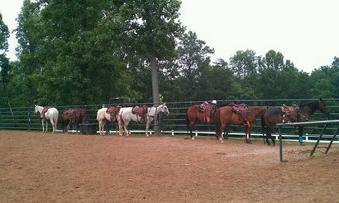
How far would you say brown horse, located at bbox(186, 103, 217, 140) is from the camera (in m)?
22.5

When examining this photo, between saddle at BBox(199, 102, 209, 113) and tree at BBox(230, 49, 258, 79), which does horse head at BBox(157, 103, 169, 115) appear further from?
tree at BBox(230, 49, 258, 79)

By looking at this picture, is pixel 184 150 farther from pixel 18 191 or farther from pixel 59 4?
pixel 59 4

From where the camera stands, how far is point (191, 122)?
2347 centimetres

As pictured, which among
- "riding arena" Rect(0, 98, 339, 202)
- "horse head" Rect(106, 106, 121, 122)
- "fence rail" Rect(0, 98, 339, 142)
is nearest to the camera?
"riding arena" Rect(0, 98, 339, 202)

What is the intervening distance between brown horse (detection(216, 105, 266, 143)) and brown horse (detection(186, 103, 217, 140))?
816mm

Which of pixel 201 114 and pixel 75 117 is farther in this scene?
pixel 75 117

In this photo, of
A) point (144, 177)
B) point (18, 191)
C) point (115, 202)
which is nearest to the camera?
point (115, 202)

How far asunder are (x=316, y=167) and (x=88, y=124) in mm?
18986

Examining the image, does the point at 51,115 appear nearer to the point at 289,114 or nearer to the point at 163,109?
the point at 163,109

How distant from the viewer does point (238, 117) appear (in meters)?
20.8

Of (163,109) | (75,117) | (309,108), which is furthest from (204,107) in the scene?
(75,117)

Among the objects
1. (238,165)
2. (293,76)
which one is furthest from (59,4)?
(293,76)

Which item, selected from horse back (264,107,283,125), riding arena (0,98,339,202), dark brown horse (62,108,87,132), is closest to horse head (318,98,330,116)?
riding arena (0,98,339,202)

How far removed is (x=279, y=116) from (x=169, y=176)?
30.7ft
